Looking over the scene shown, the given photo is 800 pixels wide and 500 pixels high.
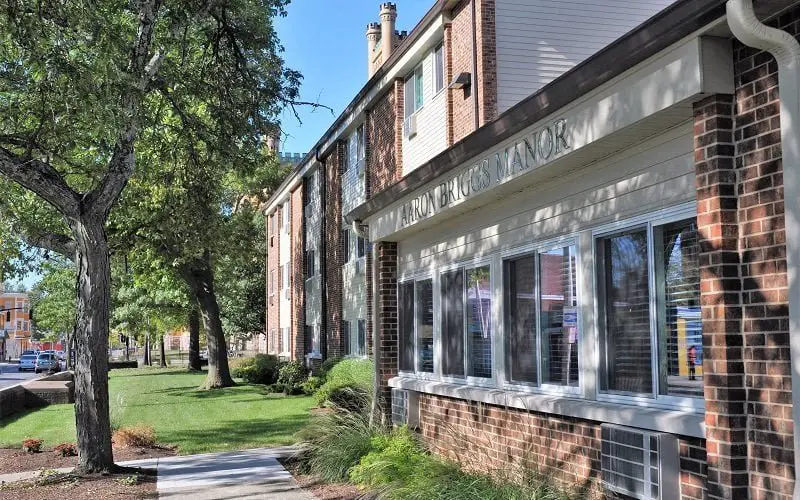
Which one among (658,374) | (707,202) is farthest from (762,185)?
(658,374)

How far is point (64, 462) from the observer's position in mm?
12891

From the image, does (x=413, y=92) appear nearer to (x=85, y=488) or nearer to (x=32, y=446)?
(x=32, y=446)

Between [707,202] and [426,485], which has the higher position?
[707,202]

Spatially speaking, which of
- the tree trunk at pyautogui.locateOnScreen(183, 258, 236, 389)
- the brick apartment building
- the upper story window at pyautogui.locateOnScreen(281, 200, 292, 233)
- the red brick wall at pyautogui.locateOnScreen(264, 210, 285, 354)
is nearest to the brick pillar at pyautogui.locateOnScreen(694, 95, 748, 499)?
the brick apartment building

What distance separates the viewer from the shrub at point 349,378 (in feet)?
54.0

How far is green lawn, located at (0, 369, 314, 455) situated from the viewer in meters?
16.0

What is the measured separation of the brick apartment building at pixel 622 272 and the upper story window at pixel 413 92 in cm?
746

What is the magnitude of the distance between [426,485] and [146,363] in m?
62.8

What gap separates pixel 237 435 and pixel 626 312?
38.1 feet

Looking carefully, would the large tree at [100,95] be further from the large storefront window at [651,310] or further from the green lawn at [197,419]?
the large storefront window at [651,310]

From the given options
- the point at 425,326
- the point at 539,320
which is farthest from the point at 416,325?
the point at 539,320

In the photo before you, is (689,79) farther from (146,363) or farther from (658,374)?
(146,363)

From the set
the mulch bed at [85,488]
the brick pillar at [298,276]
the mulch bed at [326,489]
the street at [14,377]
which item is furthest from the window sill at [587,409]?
the street at [14,377]

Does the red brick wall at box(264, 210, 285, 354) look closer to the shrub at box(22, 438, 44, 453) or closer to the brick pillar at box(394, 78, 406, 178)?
the brick pillar at box(394, 78, 406, 178)
